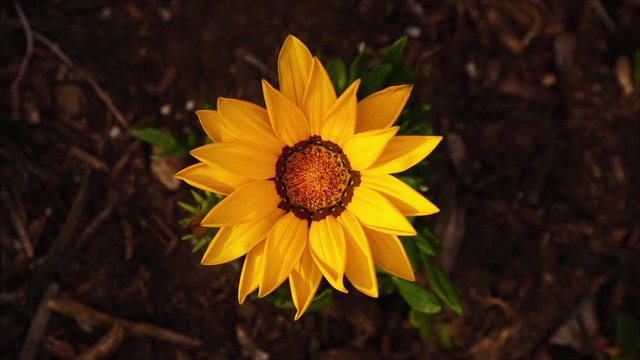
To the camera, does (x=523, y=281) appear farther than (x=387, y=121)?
Yes

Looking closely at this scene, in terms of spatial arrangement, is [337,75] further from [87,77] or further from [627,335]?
[627,335]

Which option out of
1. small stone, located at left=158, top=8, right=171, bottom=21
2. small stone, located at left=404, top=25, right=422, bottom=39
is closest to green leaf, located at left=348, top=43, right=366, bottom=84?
small stone, located at left=404, top=25, right=422, bottom=39

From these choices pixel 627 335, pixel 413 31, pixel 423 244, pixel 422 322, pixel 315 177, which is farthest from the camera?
pixel 413 31

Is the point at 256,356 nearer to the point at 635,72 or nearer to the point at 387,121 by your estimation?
the point at 387,121

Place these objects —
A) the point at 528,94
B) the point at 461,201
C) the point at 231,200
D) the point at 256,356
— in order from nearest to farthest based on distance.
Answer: the point at 231,200 → the point at 256,356 → the point at 461,201 → the point at 528,94

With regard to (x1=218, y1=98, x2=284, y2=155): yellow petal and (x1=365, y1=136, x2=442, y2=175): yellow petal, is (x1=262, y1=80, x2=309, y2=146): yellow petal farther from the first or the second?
(x1=365, y1=136, x2=442, y2=175): yellow petal

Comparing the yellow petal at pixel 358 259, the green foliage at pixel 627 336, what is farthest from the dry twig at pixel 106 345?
the green foliage at pixel 627 336

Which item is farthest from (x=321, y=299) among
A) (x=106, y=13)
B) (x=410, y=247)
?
(x=106, y=13)

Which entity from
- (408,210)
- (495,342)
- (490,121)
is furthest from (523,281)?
(408,210)
